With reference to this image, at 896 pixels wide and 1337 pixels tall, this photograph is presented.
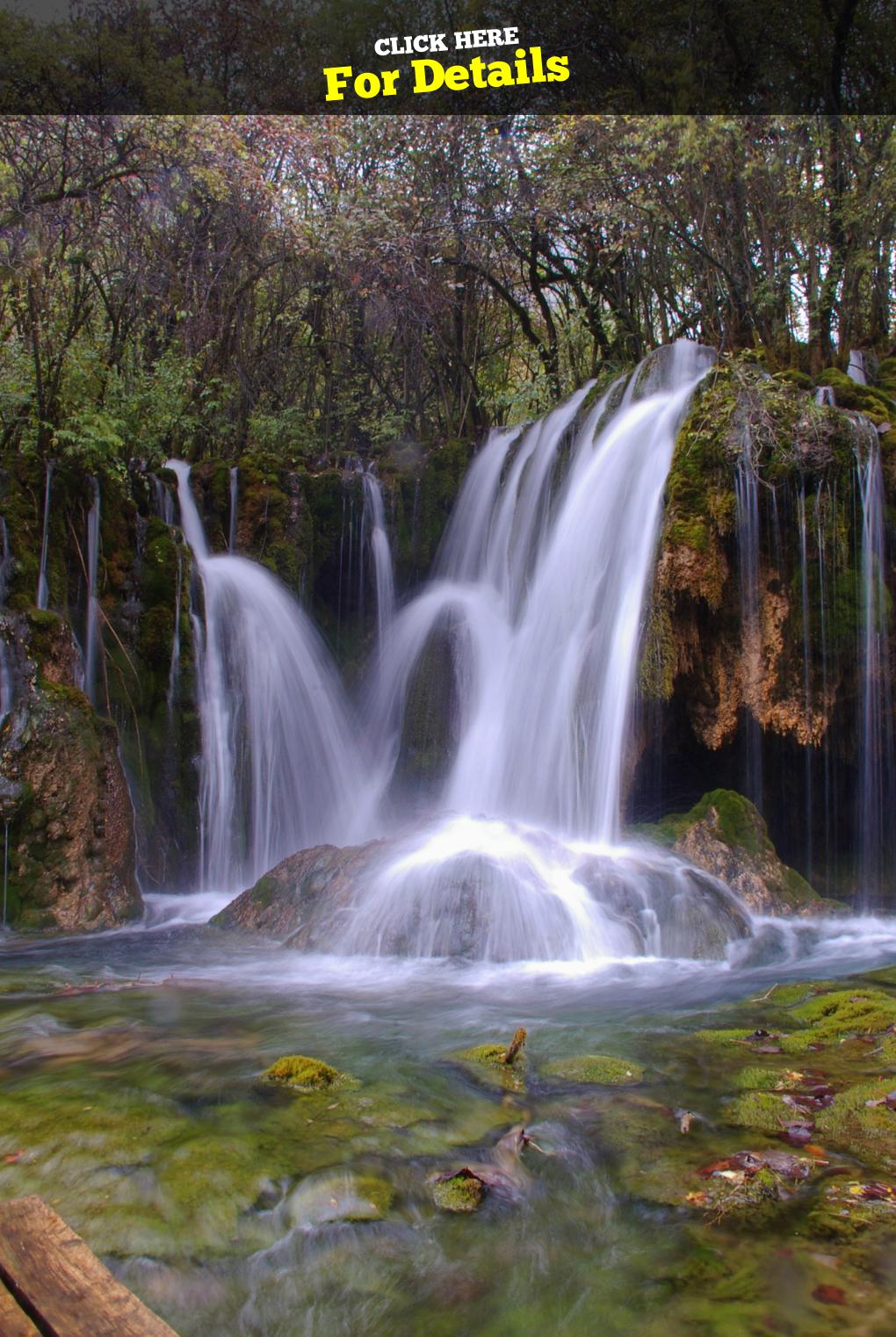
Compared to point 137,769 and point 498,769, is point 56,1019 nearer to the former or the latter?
point 137,769

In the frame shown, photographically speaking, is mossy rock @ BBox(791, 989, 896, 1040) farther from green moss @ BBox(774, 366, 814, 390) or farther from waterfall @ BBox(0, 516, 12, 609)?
waterfall @ BBox(0, 516, 12, 609)

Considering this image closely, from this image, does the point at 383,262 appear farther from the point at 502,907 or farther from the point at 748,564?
the point at 502,907

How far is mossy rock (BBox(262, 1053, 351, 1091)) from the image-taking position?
429 cm

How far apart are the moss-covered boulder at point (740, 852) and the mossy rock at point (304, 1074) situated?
4.88 m

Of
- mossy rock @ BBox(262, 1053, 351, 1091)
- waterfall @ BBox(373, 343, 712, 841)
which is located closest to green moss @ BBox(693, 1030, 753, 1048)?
mossy rock @ BBox(262, 1053, 351, 1091)

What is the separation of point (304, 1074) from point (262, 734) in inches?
292

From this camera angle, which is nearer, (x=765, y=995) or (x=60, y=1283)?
(x=60, y=1283)

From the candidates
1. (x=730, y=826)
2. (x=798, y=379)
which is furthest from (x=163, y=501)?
(x=730, y=826)

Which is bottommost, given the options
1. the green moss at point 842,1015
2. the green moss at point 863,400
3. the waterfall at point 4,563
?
the green moss at point 842,1015

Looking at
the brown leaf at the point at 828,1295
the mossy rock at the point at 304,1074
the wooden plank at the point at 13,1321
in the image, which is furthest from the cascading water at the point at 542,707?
the wooden plank at the point at 13,1321

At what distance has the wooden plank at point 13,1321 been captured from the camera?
73.0 inches

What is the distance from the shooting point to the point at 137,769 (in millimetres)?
10445

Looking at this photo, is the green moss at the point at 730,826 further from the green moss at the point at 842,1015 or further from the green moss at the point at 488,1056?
the green moss at the point at 488,1056

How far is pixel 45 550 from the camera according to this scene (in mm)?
10219
